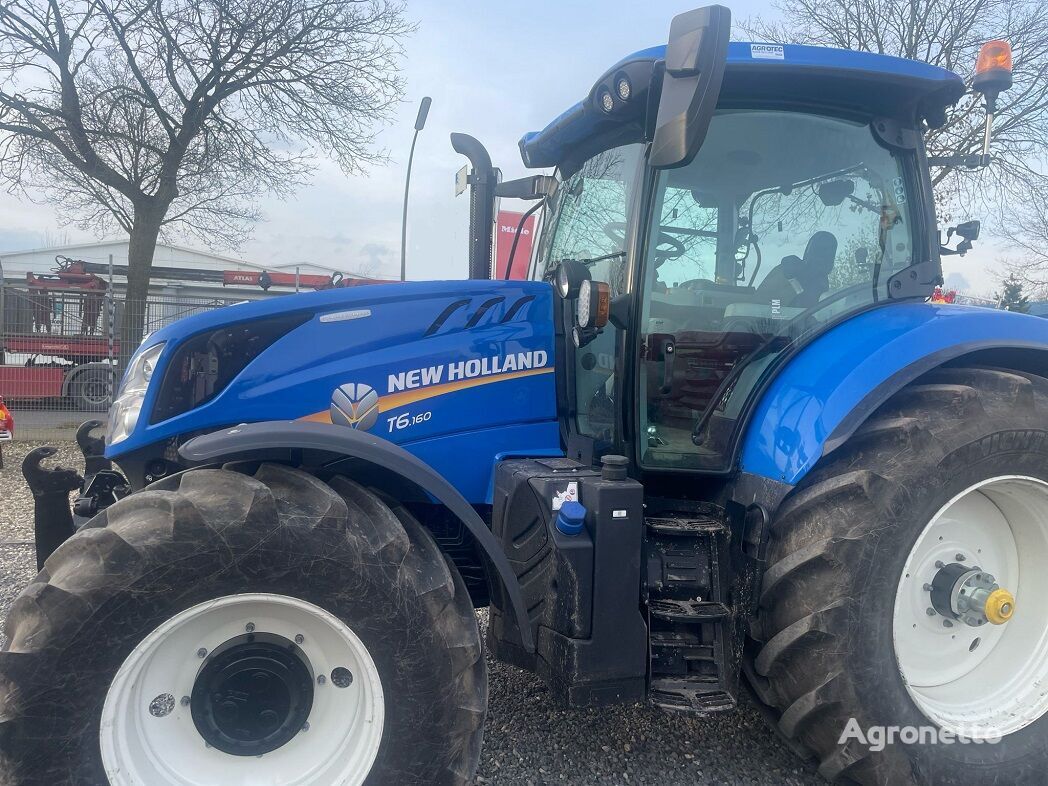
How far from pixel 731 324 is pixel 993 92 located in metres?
1.19

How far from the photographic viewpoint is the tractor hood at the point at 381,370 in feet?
7.75

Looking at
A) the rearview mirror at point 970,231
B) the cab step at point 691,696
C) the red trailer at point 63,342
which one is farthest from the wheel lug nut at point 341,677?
the red trailer at point 63,342

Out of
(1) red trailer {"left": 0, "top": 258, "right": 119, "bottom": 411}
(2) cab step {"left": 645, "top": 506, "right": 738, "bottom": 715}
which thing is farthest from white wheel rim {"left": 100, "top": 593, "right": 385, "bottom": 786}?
(1) red trailer {"left": 0, "top": 258, "right": 119, "bottom": 411}

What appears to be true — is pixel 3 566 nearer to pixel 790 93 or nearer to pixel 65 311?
pixel 790 93

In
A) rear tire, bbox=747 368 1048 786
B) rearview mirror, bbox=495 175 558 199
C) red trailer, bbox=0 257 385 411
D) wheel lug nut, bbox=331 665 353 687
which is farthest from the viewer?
red trailer, bbox=0 257 385 411

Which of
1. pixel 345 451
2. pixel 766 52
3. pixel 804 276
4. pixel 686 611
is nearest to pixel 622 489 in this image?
pixel 686 611

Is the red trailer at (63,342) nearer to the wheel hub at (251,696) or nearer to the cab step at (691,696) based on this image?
the wheel hub at (251,696)

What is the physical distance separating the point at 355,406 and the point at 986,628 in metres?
2.39

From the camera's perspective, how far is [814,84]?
250 cm

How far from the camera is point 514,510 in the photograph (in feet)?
8.05

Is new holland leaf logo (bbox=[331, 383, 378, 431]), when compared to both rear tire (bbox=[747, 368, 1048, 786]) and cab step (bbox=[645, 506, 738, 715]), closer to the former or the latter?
cab step (bbox=[645, 506, 738, 715])

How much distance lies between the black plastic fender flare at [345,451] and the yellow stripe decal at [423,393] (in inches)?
9.5

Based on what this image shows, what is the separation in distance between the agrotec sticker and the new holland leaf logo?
1.70 metres

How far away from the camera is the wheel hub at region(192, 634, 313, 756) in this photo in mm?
1981
